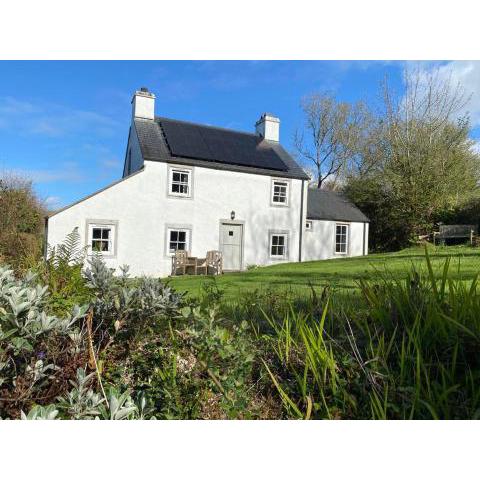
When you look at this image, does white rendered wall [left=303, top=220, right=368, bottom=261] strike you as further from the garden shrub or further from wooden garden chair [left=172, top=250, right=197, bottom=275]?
the garden shrub

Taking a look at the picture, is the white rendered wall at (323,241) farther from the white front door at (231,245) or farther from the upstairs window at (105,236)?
the upstairs window at (105,236)

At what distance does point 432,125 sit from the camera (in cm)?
2044

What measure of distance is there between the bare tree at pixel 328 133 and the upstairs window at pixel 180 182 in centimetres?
568

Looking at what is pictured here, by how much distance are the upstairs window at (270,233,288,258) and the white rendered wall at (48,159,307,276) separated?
10.2 inches

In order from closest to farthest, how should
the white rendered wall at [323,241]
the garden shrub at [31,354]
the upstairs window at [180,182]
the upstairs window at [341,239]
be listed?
the garden shrub at [31,354] < the upstairs window at [180,182] < the white rendered wall at [323,241] < the upstairs window at [341,239]

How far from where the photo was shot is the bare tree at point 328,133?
17.1 meters

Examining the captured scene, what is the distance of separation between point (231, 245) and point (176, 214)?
2801 mm

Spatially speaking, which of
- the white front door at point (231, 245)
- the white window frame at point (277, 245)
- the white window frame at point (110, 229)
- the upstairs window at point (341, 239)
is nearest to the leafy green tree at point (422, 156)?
the upstairs window at point (341, 239)

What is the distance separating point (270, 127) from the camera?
19.2 metres

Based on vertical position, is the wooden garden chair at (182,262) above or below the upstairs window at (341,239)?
below
